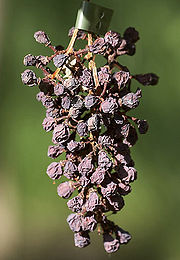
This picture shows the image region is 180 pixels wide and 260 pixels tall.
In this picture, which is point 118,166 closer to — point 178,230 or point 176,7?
point 176,7

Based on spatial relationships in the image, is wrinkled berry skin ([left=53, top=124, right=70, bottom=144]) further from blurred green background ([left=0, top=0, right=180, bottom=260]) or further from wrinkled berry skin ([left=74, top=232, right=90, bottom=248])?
blurred green background ([left=0, top=0, right=180, bottom=260])

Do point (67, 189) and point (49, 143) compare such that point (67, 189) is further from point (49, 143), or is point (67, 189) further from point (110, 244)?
point (49, 143)

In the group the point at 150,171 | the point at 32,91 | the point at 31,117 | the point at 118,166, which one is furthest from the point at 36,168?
the point at 118,166

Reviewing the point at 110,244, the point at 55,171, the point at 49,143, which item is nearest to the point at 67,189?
the point at 55,171

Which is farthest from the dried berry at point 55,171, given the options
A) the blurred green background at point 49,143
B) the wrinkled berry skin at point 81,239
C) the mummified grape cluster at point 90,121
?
the blurred green background at point 49,143

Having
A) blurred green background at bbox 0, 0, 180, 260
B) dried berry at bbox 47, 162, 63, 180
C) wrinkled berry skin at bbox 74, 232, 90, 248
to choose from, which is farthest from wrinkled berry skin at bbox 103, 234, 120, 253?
blurred green background at bbox 0, 0, 180, 260

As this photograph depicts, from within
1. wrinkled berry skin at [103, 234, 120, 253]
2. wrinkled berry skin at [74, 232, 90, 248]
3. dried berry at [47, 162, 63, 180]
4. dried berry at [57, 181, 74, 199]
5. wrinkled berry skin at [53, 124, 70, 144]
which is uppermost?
wrinkled berry skin at [53, 124, 70, 144]
